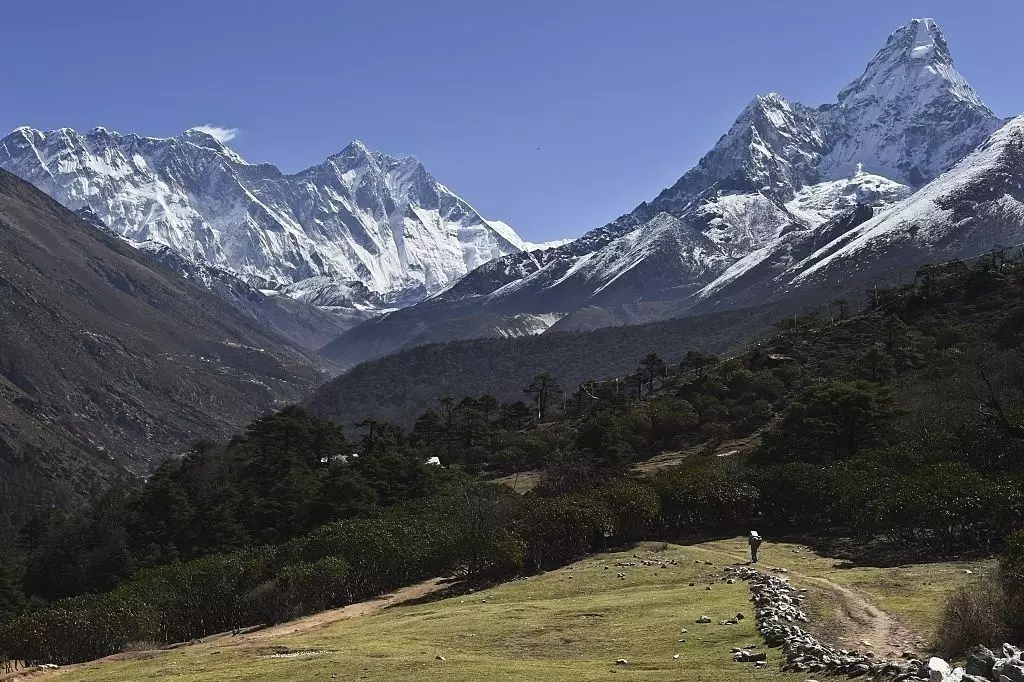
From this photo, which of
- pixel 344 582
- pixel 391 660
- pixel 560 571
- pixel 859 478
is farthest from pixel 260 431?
pixel 391 660

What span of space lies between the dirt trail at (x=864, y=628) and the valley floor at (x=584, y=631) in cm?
7

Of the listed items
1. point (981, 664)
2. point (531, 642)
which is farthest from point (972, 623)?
point (531, 642)

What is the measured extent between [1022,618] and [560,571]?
47213 millimetres

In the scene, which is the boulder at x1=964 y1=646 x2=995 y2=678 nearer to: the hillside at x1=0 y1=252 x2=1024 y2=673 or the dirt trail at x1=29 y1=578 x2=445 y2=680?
the hillside at x1=0 y1=252 x2=1024 y2=673

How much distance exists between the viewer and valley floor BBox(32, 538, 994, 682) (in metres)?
36.2

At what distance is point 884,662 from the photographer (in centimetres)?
2762

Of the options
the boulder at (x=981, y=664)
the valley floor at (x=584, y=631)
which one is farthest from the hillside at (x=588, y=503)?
the boulder at (x=981, y=664)

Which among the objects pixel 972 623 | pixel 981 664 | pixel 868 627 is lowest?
pixel 868 627

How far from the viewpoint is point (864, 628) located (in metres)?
38.5

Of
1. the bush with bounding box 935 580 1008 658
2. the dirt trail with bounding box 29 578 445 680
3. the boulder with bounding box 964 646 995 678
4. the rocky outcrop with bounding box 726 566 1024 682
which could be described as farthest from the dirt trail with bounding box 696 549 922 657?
the dirt trail with bounding box 29 578 445 680

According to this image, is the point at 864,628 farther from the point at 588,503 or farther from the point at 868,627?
the point at 588,503

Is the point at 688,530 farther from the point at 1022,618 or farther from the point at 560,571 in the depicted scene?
the point at 1022,618

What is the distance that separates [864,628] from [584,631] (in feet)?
43.8

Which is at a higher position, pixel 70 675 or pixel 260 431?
pixel 260 431
